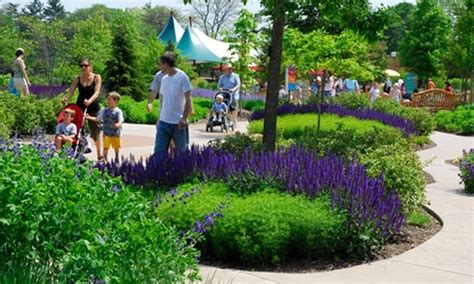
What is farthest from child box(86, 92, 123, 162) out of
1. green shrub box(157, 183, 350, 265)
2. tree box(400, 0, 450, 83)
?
tree box(400, 0, 450, 83)

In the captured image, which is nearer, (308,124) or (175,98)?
(175,98)

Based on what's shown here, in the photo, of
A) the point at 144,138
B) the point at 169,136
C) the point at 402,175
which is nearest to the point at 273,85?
the point at 169,136

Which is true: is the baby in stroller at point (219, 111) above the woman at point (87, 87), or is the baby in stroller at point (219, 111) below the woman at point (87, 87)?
below

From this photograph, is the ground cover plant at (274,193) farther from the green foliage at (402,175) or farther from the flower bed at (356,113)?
the flower bed at (356,113)

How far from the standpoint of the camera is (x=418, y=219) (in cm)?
801

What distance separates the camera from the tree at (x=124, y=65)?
2972cm

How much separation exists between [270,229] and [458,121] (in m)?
18.5

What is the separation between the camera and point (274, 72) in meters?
9.33

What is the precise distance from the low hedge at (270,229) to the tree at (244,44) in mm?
21517

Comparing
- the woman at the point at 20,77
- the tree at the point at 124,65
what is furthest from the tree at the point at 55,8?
the woman at the point at 20,77

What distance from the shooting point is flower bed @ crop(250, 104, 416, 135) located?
17.5 metres

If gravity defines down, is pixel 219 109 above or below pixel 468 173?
above

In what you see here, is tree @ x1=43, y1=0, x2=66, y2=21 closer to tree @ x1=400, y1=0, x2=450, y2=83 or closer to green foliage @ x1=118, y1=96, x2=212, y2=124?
tree @ x1=400, y1=0, x2=450, y2=83

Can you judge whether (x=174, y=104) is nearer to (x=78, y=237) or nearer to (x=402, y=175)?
(x=402, y=175)
